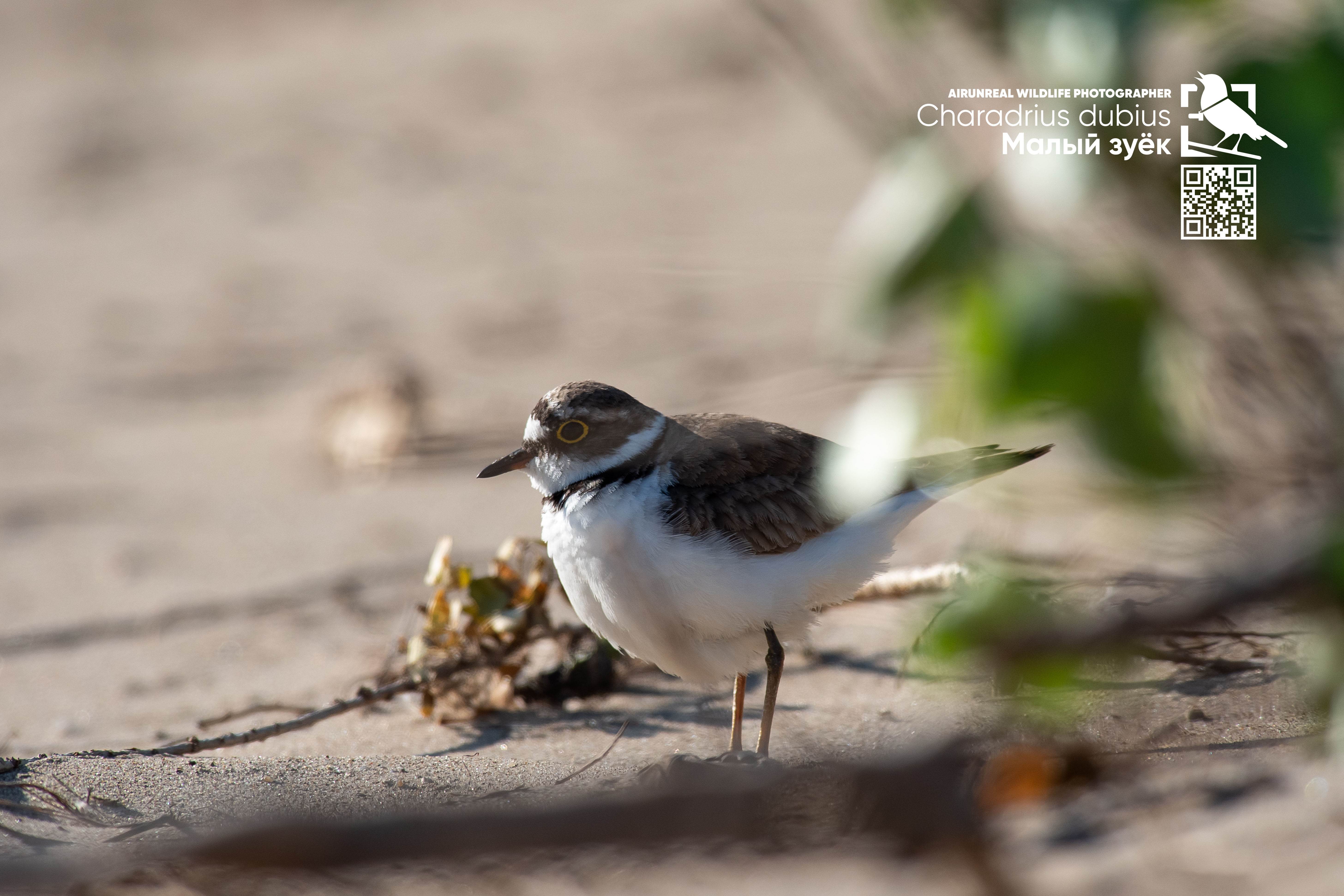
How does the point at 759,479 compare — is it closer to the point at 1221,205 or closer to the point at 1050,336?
the point at 1221,205

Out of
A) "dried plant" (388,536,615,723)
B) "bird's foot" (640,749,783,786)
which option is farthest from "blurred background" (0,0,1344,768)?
"bird's foot" (640,749,783,786)

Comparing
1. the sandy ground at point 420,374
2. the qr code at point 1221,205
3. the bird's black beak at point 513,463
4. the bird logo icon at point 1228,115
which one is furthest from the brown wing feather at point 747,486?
the bird logo icon at point 1228,115

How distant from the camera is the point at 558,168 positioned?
11.5 metres

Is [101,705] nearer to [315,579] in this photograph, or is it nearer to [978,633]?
[315,579]

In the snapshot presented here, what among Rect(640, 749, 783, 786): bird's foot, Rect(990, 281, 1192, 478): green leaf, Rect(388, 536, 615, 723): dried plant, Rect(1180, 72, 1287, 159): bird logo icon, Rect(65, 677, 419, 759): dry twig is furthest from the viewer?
Rect(388, 536, 615, 723): dried plant

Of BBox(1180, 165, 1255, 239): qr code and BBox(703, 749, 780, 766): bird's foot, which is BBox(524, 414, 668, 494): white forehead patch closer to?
BBox(703, 749, 780, 766): bird's foot

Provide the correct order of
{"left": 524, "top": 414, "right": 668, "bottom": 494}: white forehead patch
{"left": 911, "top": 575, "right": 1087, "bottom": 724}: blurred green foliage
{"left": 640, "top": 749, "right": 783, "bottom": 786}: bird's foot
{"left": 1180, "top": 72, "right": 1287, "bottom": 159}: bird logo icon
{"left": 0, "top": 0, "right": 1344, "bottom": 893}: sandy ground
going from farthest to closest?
{"left": 524, "top": 414, "right": 668, "bottom": 494}: white forehead patch, {"left": 0, "top": 0, "right": 1344, "bottom": 893}: sandy ground, {"left": 640, "top": 749, "right": 783, "bottom": 786}: bird's foot, {"left": 911, "top": 575, "right": 1087, "bottom": 724}: blurred green foliage, {"left": 1180, "top": 72, "right": 1287, "bottom": 159}: bird logo icon

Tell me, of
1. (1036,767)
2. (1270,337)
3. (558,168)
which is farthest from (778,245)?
(1270,337)

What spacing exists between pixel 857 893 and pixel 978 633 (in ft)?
3.72

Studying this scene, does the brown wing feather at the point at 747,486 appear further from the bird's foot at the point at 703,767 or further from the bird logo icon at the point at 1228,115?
the bird logo icon at the point at 1228,115

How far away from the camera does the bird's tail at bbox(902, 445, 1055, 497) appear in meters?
3.84

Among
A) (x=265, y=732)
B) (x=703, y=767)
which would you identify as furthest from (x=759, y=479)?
(x=265, y=732)

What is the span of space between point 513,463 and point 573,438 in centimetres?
24

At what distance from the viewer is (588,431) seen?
13.3 ft
